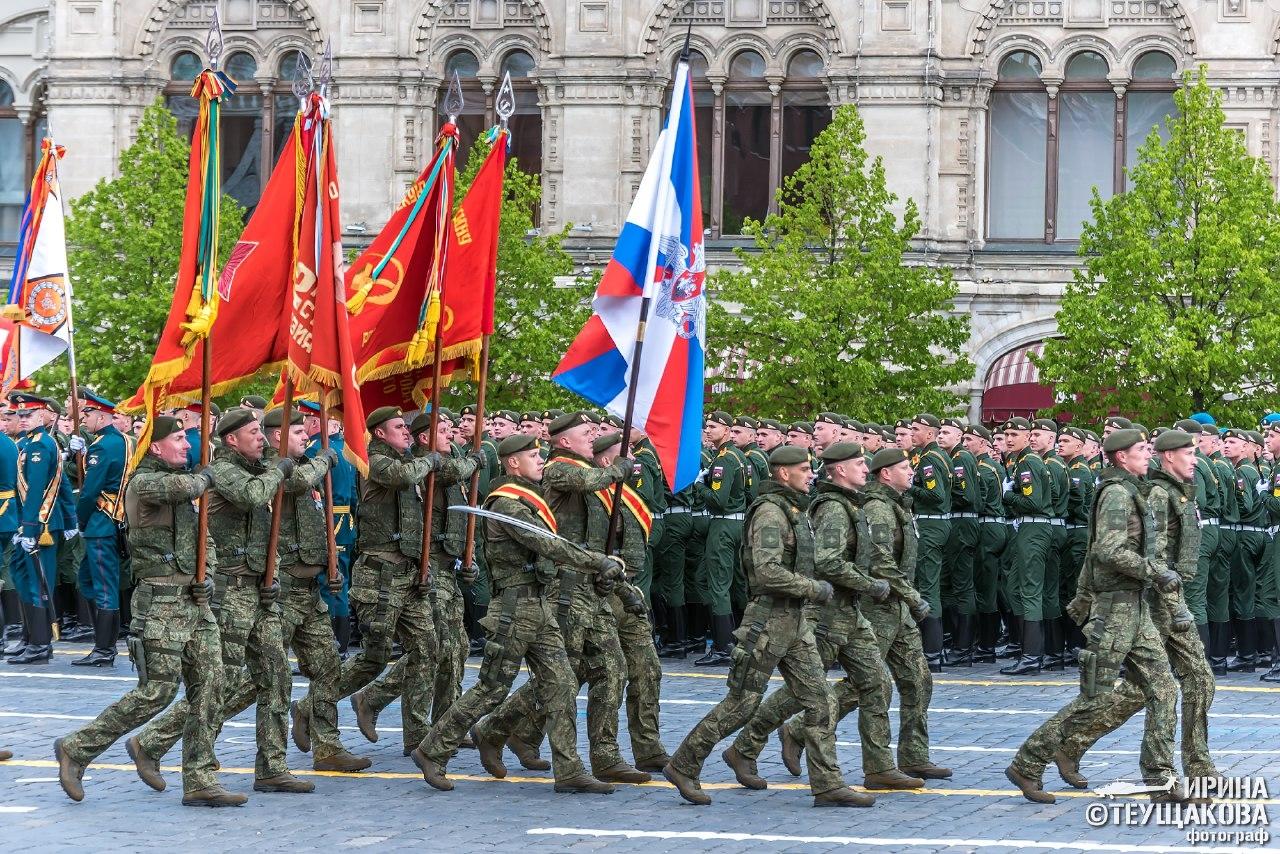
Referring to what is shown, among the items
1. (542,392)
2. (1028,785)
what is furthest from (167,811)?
(542,392)

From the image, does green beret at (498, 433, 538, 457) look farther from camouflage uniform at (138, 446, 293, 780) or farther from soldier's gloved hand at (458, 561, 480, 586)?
camouflage uniform at (138, 446, 293, 780)

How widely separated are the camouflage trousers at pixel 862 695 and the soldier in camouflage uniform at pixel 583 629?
2.88 feet

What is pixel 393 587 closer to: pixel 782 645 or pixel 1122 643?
pixel 782 645

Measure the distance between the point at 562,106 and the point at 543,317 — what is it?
17.3ft

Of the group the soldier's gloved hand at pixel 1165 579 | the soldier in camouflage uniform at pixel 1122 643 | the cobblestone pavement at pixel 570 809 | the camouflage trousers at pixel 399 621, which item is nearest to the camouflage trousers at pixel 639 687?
the cobblestone pavement at pixel 570 809

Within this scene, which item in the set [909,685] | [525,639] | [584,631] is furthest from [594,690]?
[909,685]

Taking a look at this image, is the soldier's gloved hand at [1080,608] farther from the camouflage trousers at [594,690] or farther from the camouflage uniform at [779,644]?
the camouflage trousers at [594,690]

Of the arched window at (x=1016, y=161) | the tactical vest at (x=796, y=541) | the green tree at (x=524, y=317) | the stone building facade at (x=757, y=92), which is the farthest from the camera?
the arched window at (x=1016, y=161)

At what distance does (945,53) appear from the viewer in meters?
33.2

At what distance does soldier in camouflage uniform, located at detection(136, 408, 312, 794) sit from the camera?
40.7ft

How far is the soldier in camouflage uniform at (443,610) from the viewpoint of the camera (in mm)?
13570

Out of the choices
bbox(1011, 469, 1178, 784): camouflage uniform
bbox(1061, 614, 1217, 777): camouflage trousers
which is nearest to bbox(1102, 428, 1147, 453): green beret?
bbox(1011, 469, 1178, 784): camouflage uniform

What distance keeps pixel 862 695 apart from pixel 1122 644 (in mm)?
1542

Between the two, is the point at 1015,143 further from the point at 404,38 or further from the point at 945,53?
the point at 404,38
